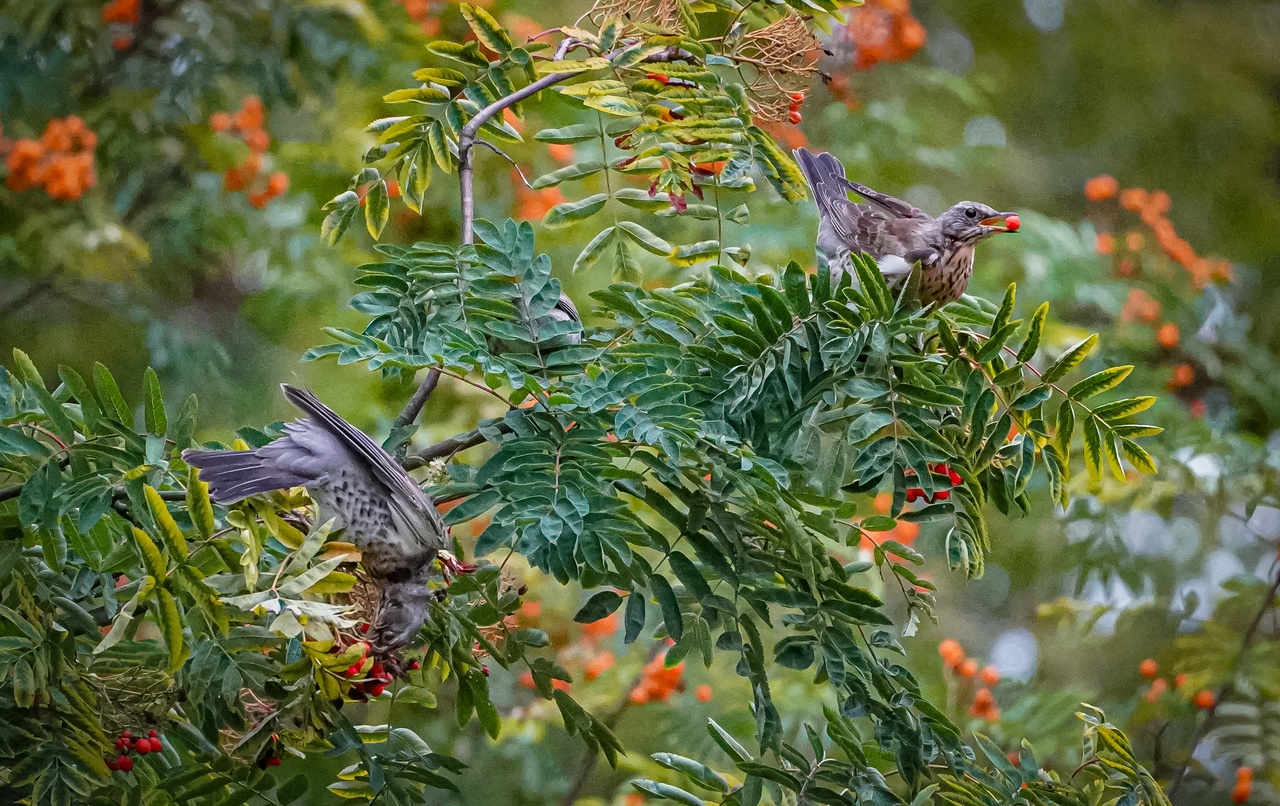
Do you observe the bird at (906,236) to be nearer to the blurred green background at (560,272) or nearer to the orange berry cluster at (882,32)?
the blurred green background at (560,272)

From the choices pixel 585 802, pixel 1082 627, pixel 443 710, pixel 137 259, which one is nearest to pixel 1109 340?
→ pixel 1082 627

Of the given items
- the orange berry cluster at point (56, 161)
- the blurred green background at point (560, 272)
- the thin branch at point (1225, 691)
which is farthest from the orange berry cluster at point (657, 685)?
the orange berry cluster at point (56, 161)

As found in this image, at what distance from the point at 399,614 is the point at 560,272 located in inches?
83.4

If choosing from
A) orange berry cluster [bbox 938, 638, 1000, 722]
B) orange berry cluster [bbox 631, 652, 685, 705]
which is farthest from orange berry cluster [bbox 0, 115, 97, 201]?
orange berry cluster [bbox 938, 638, 1000, 722]

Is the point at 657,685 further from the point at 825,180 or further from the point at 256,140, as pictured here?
the point at 256,140

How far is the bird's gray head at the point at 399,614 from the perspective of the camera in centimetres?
134

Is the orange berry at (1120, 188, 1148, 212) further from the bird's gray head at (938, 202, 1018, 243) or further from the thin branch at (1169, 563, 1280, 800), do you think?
the bird's gray head at (938, 202, 1018, 243)

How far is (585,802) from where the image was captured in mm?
2865

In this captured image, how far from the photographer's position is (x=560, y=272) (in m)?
3.38

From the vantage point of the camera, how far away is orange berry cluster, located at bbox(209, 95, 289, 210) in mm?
3328

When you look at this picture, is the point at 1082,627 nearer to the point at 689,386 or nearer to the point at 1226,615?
the point at 1226,615

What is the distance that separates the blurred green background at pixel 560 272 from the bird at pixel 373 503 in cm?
163

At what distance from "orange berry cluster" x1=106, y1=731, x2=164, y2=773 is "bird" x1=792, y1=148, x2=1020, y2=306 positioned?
1.07m

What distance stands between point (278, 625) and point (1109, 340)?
Answer: 281 cm
